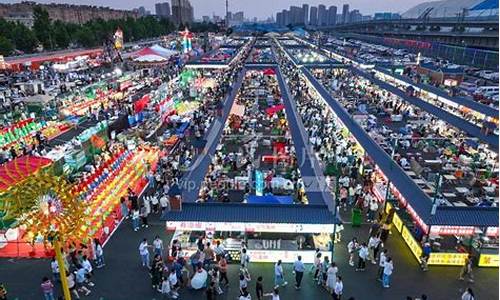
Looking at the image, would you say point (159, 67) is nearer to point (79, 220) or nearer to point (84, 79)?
point (84, 79)

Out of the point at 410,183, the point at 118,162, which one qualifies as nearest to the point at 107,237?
the point at 118,162

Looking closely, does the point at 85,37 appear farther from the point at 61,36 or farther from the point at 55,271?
the point at 55,271

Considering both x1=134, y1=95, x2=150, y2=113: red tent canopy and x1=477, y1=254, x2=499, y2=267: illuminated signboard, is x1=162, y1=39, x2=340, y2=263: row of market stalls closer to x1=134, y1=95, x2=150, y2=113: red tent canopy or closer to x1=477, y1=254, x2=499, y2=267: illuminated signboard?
x1=477, y1=254, x2=499, y2=267: illuminated signboard

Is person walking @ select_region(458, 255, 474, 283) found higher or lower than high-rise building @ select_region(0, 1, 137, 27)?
lower

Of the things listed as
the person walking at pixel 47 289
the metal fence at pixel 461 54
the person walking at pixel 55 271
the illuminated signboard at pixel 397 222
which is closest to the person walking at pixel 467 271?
the illuminated signboard at pixel 397 222

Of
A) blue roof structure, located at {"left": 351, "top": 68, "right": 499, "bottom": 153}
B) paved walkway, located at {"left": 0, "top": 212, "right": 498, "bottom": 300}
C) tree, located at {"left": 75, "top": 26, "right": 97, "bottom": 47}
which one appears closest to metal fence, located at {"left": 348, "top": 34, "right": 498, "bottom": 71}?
blue roof structure, located at {"left": 351, "top": 68, "right": 499, "bottom": 153}

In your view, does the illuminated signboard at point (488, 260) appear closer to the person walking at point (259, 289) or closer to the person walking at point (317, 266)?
the person walking at point (317, 266)

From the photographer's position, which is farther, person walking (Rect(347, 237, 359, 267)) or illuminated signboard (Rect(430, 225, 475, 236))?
person walking (Rect(347, 237, 359, 267))
